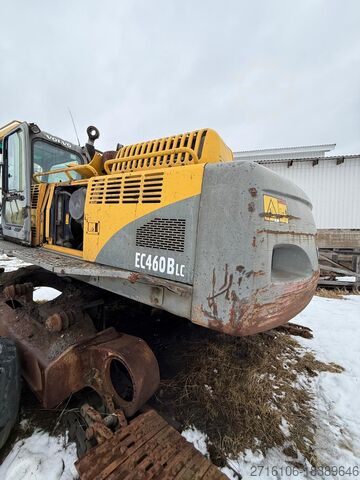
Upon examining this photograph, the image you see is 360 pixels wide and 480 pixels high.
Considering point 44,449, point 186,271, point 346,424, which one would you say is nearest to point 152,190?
point 186,271

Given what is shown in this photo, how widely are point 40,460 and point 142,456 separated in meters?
0.91

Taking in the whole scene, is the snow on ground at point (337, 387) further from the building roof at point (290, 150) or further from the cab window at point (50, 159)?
the building roof at point (290, 150)

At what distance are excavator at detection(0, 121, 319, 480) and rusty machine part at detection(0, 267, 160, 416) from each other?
0.01 m

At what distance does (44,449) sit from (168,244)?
1.78 metres

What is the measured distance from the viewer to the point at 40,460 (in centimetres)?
190

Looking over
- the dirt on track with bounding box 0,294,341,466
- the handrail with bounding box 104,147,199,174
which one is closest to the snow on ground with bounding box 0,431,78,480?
the dirt on track with bounding box 0,294,341,466

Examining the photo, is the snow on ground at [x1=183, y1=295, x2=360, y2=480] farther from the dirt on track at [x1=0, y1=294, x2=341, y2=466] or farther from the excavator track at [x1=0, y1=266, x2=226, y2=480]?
the excavator track at [x1=0, y1=266, x2=226, y2=480]

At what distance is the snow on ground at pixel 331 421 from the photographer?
6.09 ft

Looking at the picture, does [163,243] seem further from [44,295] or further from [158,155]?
[44,295]

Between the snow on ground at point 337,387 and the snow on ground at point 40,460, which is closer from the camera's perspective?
the snow on ground at point 40,460

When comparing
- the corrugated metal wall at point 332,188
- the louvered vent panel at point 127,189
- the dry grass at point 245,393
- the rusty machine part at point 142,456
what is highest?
the corrugated metal wall at point 332,188

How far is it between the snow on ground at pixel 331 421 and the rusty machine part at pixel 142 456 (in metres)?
0.50

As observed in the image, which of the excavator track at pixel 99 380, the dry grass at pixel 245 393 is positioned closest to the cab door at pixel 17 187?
the excavator track at pixel 99 380

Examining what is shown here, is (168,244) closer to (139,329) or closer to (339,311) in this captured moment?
(139,329)
